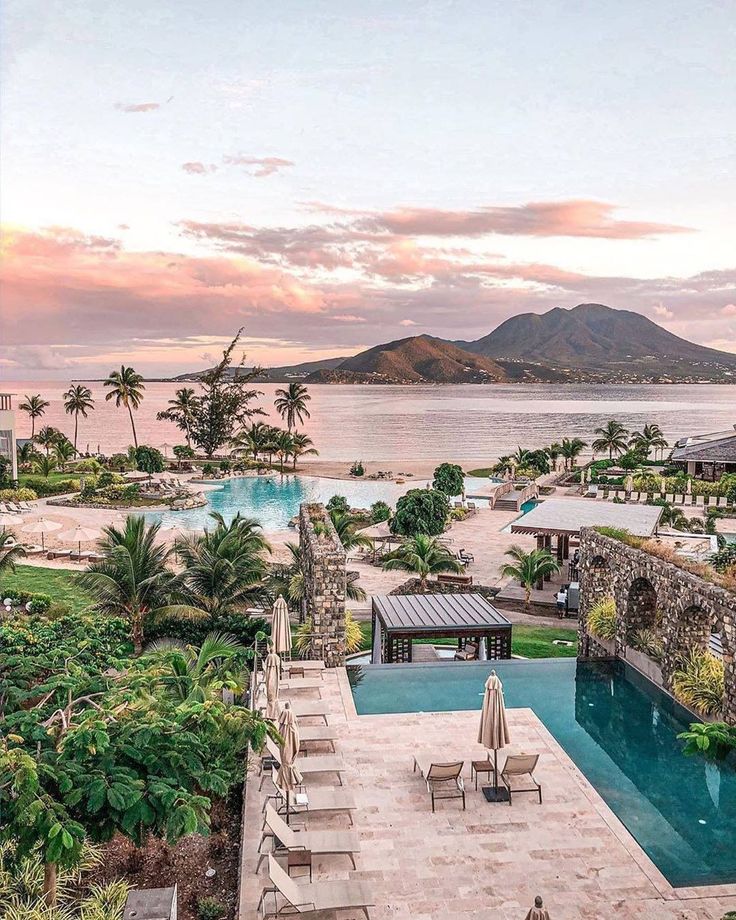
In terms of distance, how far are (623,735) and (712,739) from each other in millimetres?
1747

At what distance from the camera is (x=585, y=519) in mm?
22828

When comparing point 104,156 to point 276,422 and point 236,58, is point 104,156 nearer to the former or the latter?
point 236,58

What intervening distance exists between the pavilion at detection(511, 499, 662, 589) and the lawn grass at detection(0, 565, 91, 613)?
44.5ft

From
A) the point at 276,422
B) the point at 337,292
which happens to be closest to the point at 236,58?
the point at 337,292

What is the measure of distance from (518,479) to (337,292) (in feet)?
278

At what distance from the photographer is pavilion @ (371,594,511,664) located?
561 inches

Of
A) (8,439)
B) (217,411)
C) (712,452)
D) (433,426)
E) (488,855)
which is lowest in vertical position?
(488,855)

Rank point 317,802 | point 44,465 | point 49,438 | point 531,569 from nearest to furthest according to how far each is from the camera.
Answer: point 317,802, point 531,569, point 44,465, point 49,438

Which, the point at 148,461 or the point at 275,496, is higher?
the point at 148,461

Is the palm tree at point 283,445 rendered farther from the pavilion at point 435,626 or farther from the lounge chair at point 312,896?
the lounge chair at point 312,896

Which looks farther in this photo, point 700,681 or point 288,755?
point 700,681

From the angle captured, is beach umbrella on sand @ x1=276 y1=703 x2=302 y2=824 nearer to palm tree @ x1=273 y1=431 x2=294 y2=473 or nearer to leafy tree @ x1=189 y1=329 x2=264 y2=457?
palm tree @ x1=273 y1=431 x2=294 y2=473

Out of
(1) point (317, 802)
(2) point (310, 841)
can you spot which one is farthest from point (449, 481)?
(2) point (310, 841)

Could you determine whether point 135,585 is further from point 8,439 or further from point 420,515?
point 8,439
